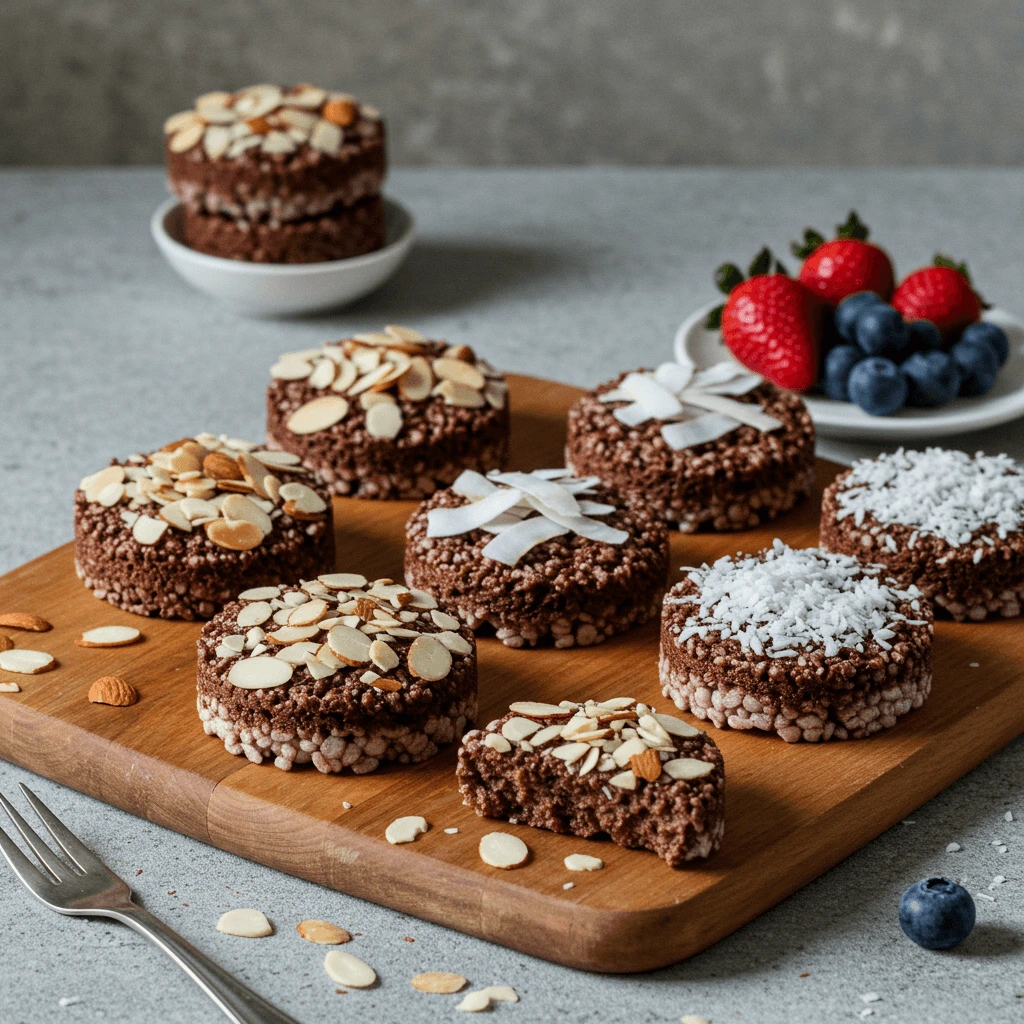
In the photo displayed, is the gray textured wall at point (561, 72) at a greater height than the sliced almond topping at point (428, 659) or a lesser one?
greater

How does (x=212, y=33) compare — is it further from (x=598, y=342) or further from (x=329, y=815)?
(x=329, y=815)

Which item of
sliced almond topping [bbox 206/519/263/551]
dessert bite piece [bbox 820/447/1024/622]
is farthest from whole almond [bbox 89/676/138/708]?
dessert bite piece [bbox 820/447/1024/622]

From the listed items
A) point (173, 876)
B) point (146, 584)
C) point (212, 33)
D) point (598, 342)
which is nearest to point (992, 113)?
point (598, 342)

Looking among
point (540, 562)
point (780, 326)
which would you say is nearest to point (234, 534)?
point (540, 562)

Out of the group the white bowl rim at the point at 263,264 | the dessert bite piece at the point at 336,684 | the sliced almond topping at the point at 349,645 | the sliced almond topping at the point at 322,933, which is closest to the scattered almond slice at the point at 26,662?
the dessert bite piece at the point at 336,684

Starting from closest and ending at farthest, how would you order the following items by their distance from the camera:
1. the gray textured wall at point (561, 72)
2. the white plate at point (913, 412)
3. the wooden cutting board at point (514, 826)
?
the wooden cutting board at point (514, 826), the white plate at point (913, 412), the gray textured wall at point (561, 72)

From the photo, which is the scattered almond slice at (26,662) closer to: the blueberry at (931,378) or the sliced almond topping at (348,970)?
the sliced almond topping at (348,970)
